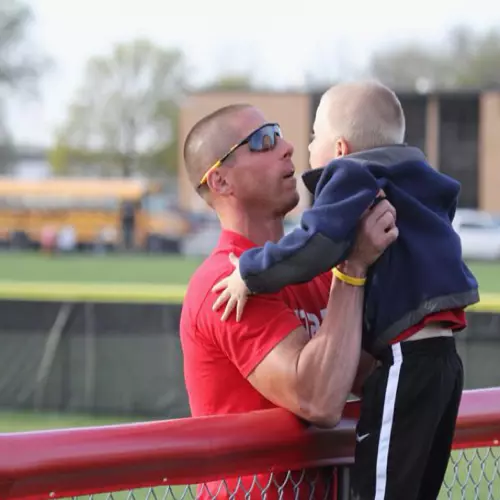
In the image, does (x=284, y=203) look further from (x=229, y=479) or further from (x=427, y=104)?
(x=427, y=104)

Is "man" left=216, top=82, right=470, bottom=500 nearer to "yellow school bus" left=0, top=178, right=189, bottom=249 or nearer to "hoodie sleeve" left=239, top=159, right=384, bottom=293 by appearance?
"hoodie sleeve" left=239, top=159, right=384, bottom=293

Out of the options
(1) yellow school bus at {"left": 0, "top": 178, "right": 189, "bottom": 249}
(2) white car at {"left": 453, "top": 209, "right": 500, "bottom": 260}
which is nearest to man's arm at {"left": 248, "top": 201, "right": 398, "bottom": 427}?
(2) white car at {"left": 453, "top": 209, "right": 500, "bottom": 260}

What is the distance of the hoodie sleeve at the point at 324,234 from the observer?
2.34 m

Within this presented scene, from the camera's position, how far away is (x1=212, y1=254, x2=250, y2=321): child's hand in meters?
2.44

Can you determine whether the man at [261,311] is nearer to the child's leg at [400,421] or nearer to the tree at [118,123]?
the child's leg at [400,421]

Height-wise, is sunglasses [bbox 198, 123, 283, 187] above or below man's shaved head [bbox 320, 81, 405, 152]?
below

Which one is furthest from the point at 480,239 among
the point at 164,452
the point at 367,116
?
the point at 164,452

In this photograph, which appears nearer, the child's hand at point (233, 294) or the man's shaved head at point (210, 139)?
the child's hand at point (233, 294)

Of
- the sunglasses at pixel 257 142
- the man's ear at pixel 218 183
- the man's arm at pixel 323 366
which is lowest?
the man's arm at pixel 323 366

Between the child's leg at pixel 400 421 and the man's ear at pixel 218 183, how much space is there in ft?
2.09

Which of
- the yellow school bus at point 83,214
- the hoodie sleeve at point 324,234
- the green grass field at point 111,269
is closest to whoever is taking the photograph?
the hoodie sleeve at point 324,234

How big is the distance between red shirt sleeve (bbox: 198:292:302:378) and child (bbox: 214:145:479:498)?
0.04 metres

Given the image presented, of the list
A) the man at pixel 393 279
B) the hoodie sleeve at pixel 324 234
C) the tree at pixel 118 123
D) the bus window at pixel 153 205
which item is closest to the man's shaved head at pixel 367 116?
the man at pixel 393 279

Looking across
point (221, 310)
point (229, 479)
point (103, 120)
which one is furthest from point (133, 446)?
point (103, 120)
